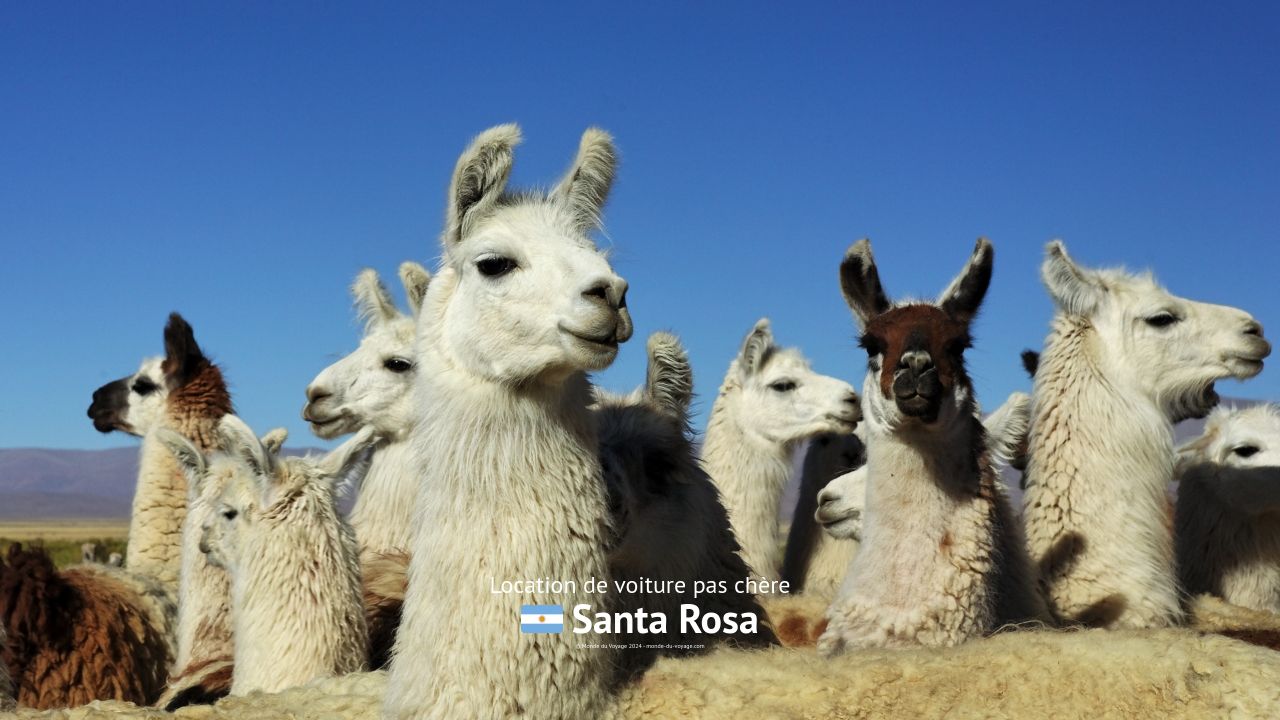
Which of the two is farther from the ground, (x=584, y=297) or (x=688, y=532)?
(x=584, y=297)

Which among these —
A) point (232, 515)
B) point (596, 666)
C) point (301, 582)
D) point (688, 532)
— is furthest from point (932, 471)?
point (232, 515)

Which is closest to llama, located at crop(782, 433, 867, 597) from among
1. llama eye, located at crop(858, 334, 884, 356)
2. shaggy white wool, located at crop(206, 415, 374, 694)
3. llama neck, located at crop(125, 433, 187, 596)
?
llama eye, located at crop(858, 334, 884, 356)

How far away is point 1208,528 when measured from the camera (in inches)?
277

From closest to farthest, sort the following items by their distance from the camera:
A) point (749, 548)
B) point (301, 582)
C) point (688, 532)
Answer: point (688, 532), point (301, 582), point (749, 548)

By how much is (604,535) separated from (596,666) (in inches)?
13.9

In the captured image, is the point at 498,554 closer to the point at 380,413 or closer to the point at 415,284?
the point at 415,284

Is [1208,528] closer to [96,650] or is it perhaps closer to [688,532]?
[688,532]

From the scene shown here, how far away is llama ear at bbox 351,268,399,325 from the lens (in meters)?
7.12

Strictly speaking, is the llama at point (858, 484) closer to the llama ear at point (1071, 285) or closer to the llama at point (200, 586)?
the llama ear at point (1071, 285)

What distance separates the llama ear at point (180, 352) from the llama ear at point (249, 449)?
122 inches

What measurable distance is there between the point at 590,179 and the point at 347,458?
2166mm

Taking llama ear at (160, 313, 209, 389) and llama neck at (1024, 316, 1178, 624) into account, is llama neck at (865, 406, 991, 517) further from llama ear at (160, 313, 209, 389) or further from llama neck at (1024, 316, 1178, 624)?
llama ear at (160, 313, 209, 389)

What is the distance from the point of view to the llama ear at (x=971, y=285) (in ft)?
15.3

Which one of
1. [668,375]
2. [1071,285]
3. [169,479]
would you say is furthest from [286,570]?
[1071,285]
